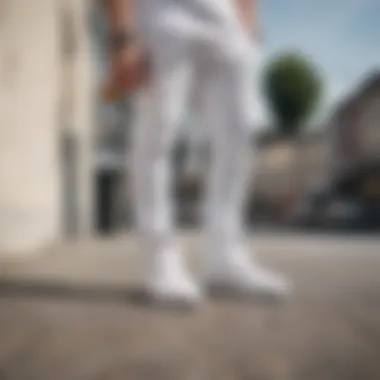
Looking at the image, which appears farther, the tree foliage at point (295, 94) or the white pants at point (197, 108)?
the white pants at point (197, 108)

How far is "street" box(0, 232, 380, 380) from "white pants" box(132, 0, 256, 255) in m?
0.06

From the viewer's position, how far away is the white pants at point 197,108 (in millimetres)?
718

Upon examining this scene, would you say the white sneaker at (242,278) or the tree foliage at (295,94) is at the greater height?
the tree foliage at (295,94)

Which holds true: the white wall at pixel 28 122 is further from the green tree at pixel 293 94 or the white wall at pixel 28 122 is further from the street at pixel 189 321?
the green tree at pixel 293 94

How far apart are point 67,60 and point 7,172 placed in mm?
146

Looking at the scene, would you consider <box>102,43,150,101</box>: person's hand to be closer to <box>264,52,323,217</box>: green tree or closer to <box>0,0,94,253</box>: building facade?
<box>0,0,94,253</box>: building facade

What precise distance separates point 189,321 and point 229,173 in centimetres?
21

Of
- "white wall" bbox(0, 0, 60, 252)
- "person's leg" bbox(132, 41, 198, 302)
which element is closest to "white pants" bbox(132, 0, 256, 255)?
"person's leg" bbox(132, 41, 198, 302)

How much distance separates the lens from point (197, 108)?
2.65 ft

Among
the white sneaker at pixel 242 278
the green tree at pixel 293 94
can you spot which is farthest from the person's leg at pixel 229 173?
the green tree at pixel 293 94

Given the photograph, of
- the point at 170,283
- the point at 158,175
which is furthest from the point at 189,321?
the point at 158,175

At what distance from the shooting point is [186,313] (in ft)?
2.28

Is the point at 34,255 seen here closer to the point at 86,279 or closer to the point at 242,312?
the point at 86,279

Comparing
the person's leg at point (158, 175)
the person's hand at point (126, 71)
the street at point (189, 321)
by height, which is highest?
the person's hand at point (126, 71)
